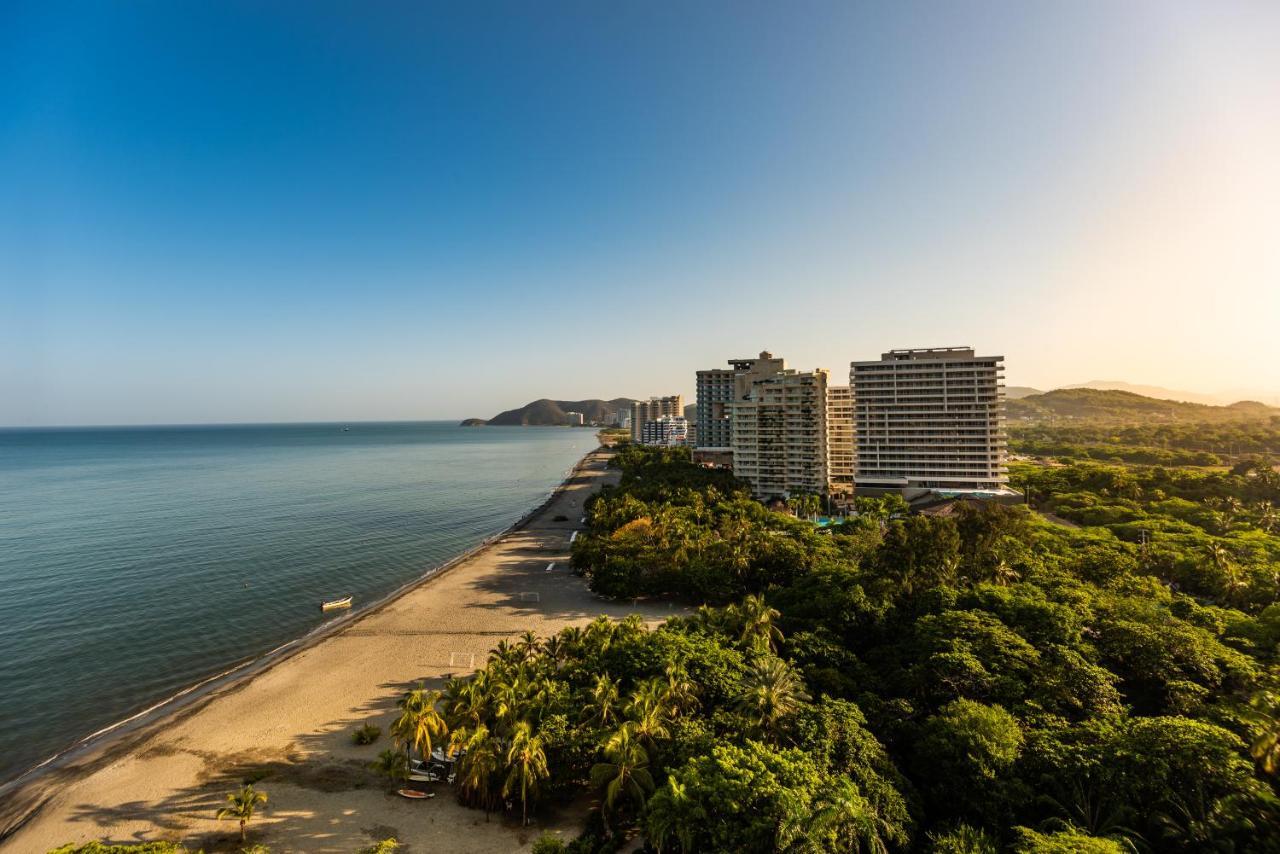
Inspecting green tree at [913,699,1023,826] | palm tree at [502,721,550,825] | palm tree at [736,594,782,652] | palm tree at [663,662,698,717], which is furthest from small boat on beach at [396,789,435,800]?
green tree at [913,699,1023,826]

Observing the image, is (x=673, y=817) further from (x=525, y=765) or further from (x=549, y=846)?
(x=525, y=765)

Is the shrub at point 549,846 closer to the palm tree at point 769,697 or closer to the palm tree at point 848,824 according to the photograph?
the palm tree at point 769,697

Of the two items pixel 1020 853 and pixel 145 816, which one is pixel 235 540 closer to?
pixel 145 816

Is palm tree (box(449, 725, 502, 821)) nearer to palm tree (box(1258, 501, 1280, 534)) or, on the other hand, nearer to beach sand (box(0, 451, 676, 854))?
beach sand (box(0, 451, 676, 854))

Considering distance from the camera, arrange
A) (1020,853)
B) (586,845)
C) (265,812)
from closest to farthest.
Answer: (1020,853) → (586,845) → (265,812)

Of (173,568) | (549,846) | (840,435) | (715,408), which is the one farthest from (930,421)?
(173,568)

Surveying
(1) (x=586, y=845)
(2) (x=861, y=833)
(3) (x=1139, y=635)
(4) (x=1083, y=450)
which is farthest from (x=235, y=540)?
(4) (x=1083, y=450)
